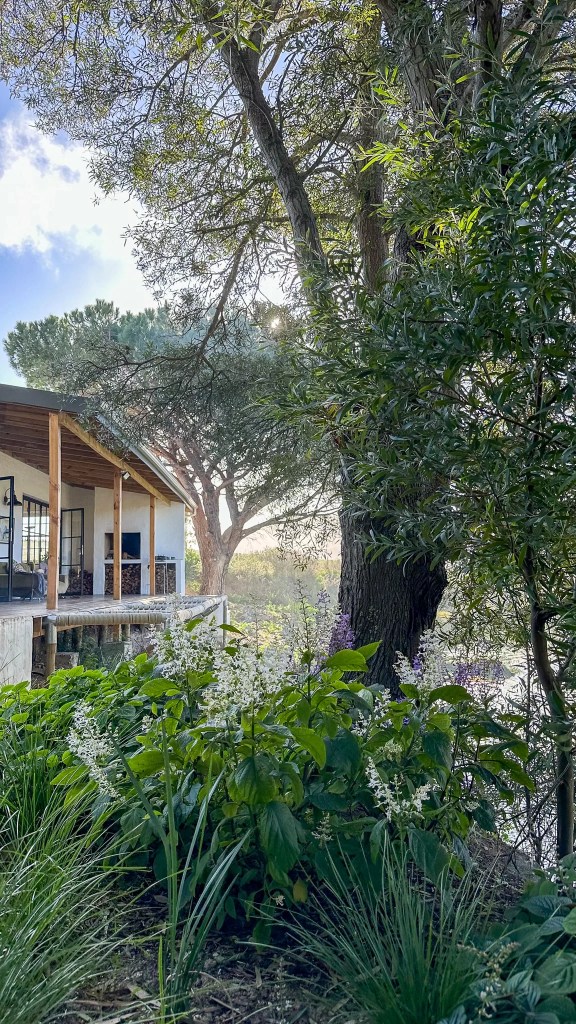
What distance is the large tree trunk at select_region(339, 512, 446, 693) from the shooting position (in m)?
3.58

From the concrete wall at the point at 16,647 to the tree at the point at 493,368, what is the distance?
541 cm

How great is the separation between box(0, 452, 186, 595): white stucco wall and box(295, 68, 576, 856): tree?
11.3 metres

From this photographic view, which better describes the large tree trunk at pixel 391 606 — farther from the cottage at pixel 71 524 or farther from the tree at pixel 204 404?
the cottage at pixel 71 524

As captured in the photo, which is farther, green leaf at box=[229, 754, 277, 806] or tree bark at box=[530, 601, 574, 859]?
tree bark at box=[530, 601, 574, 859]

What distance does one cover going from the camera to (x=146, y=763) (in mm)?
1708

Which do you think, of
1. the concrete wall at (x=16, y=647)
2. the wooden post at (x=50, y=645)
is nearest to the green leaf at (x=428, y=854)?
the concrete wall at (x=16, y=647)

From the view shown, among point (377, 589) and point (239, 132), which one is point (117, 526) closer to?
point (239, 132)

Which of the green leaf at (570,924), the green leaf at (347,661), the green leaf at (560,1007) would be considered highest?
the green leaf at (347,661)

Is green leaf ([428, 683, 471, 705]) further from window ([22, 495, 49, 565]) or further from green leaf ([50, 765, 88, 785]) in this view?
window ([22, 495, 49, 565])

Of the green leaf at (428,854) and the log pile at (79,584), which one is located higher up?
the log pile at (79,584)

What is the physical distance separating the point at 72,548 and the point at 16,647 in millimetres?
8010

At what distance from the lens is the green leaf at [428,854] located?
1.41 m

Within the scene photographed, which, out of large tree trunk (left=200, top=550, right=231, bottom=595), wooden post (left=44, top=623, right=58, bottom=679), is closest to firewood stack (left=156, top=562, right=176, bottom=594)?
large tree trunk (left=200, top=550, right=231, bottom=595)

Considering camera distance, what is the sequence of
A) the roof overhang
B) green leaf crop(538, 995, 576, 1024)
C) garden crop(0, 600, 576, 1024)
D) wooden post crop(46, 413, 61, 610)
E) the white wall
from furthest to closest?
the white wall < wooden post crop(46, 413, 61, 610) < the roof overhang < garden crop(0, 600, 576, 1024) < green leaf crop(538, 995, 576, 1024)
